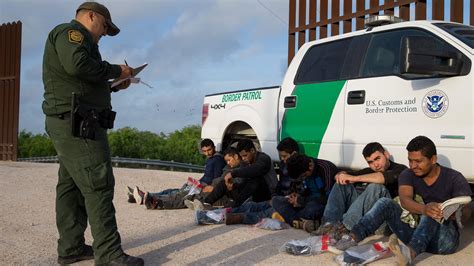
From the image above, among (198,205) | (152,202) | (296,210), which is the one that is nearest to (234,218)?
(296,210)

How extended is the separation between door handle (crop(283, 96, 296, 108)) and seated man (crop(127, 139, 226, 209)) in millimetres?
1292

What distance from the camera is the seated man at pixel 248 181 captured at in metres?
6.47

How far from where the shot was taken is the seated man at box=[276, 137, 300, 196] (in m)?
6.03

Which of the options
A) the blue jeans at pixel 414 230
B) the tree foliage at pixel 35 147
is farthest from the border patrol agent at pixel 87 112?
the tree foliage at pixel 35 147

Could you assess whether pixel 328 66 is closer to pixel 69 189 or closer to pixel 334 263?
pixel 334 263

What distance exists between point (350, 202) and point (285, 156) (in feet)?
3.40

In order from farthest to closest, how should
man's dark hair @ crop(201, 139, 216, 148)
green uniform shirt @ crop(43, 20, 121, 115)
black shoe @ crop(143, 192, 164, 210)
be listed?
1. man's dark hair @ crop(201, 139, 216, 148)
2. black shoe @ crop(143, 192, 164, 210)
3. green uniform shirt @ crop(43, 20, 121, 115)

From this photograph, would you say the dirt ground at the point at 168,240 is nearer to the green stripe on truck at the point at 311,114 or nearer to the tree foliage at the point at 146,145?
the green stripe on truck at the point at 311,114

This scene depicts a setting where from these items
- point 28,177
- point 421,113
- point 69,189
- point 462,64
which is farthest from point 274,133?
point 28,177

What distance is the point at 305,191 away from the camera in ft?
18.9

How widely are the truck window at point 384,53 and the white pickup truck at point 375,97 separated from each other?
0.04 ft

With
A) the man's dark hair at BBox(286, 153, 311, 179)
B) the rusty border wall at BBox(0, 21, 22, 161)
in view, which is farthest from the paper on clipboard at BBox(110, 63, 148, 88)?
the rusty border wall at BBox(0, 21, 22, 161)

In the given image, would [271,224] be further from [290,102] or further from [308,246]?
[290,102]

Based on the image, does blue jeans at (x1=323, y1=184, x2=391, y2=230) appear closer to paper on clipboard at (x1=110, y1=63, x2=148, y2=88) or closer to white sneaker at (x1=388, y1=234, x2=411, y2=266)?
white sneaker at (x1=388, y1=234, x2=411, y2=266)
